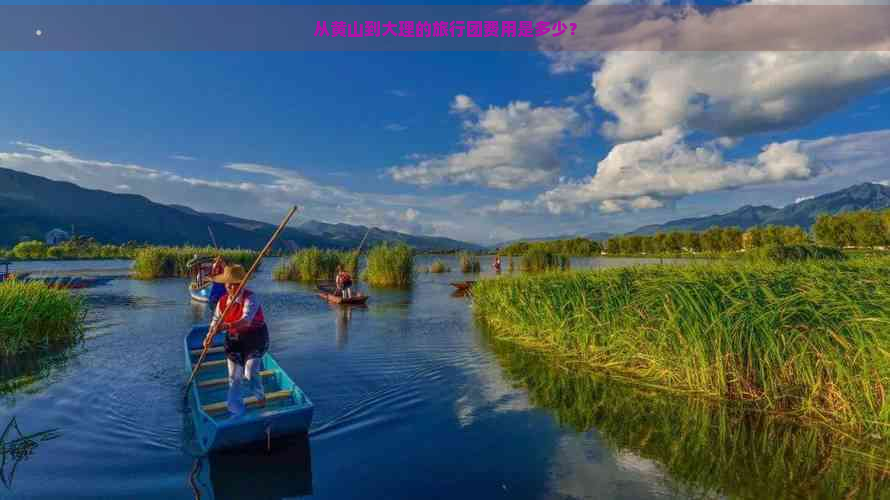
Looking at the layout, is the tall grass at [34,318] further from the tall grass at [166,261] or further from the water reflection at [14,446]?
the tall grass at [166,261]

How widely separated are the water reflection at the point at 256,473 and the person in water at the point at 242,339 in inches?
32.0

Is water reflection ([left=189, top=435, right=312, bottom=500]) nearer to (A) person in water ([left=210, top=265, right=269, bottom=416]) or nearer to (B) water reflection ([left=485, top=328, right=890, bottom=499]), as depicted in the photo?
(A) person in water ([left=210, top=265, right=269, bottom=416])

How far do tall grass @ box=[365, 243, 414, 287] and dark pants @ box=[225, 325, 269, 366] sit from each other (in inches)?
1234

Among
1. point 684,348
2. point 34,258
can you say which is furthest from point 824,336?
point 34,258

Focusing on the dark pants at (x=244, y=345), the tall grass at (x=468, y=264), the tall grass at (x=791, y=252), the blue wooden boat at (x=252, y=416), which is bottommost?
the blue wooden boat at (x=252, y=416)

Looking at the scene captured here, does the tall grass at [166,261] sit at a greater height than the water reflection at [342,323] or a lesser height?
greater

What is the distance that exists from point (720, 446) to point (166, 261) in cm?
5297

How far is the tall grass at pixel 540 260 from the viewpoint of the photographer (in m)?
49.5

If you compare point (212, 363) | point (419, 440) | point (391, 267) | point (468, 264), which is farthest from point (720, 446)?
point (468, 264)

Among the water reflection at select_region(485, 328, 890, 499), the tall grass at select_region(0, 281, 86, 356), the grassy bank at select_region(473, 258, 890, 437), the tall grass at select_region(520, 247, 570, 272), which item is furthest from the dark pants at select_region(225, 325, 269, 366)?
the tall grass at select_region(520, 247, 570, 272)

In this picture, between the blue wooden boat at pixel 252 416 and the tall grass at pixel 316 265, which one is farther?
the tall grass at pixel 316 265

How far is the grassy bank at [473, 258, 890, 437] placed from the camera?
799 centimetres

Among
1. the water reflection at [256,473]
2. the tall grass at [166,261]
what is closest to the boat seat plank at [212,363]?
the water reflection at [256,473]

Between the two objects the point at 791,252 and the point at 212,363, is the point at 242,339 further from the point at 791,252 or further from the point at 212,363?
the point at 791,252
